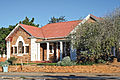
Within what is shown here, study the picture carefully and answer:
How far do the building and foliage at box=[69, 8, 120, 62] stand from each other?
693 centimetres

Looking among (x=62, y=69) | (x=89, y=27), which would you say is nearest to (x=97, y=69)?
(x=62, y=69)

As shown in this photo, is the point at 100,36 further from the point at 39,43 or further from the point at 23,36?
the point at 23,36

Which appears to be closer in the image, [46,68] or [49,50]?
[46,68]

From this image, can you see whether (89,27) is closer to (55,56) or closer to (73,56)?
(73,56)

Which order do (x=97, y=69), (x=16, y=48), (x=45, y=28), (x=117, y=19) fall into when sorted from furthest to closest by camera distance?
(x=45, y=28) → (x=16, y=48) → (x=117, y=19) → (x=97, y=69)

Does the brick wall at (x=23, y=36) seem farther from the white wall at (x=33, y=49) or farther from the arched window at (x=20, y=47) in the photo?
the arched window at (x=20, y=47)

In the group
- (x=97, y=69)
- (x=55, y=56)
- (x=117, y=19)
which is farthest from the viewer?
(x=55, y=56)

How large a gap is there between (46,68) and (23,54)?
11.9 meters

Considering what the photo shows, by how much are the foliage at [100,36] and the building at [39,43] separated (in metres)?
6.93

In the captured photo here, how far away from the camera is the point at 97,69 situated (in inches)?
643

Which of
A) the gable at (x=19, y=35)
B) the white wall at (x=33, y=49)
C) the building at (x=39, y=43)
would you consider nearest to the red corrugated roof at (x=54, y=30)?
the building at (x=39, y=43)

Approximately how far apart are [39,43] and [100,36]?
12.8 m

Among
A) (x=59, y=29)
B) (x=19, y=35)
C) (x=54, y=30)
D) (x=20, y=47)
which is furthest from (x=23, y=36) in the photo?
(x=59, y=29)

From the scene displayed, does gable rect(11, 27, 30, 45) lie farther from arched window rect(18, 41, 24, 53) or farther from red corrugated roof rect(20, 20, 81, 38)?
arched window rect(18, 41, 24, 53)
